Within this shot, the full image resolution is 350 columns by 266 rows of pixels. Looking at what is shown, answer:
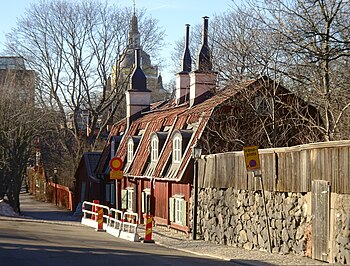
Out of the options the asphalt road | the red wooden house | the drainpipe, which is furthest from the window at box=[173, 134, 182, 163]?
the asphalt road

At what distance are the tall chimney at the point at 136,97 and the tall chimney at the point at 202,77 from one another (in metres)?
9.63

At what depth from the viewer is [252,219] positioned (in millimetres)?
21781

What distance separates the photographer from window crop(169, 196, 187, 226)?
95.6 ft

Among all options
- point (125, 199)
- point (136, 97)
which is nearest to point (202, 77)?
point (125, 199)

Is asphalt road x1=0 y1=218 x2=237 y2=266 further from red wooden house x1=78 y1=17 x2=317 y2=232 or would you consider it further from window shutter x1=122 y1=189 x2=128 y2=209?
window shutter x1=122 y1=189 x2=128 y2=209

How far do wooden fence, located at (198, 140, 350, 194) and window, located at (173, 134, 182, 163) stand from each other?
586cm

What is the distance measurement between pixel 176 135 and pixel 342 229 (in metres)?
15.7

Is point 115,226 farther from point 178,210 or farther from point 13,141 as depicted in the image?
point 13,141

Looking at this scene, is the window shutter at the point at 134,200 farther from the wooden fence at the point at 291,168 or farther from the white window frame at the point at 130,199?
the wooden fence at the point at 291,168

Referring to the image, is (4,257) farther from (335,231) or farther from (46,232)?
(46,232)

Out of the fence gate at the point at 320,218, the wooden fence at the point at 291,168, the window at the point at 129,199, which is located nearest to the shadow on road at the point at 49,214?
the window at the point at 129,199

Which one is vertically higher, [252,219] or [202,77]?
[202,77]

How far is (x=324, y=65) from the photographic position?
21.3m

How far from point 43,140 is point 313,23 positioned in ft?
160
